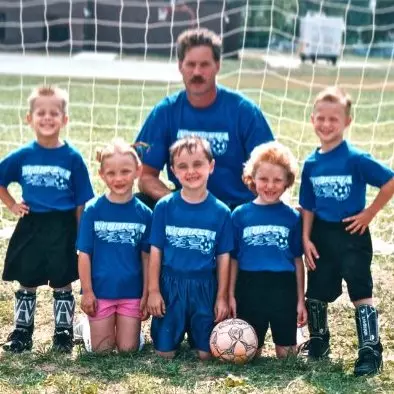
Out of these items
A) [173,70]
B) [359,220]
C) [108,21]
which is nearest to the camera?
[359,220]

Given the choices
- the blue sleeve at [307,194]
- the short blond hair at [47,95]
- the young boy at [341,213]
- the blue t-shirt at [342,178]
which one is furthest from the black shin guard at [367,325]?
the short blond hair at [47,95]

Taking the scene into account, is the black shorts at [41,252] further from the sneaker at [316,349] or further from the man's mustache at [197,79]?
the sneaker at [316,349]

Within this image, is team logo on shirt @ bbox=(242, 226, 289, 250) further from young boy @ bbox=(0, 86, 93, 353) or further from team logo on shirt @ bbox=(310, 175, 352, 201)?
young boy @ bbox=(0, 86, 93, 353)

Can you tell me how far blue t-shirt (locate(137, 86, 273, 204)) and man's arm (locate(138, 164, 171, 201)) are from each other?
5 cm

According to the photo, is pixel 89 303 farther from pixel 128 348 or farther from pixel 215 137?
pixel 215 137

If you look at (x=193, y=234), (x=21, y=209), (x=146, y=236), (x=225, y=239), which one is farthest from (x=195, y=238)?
(x=21, y=209)

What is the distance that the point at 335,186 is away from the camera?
4293 millimetres

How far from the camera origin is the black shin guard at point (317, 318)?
14.6ft

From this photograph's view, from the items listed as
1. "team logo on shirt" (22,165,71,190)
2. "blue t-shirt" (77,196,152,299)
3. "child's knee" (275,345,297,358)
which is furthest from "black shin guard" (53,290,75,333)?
"child's knee" (275,345,297,358)

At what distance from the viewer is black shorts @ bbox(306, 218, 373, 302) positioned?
14.1 feet

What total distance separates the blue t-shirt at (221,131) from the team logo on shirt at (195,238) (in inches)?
24.3

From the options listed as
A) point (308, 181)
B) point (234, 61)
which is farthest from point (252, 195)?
point (234, 61)

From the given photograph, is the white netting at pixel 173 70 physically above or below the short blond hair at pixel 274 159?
above

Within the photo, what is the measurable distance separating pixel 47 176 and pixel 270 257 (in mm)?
1261
